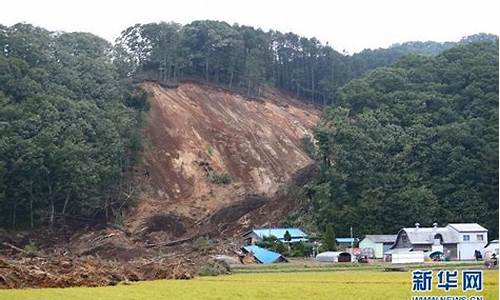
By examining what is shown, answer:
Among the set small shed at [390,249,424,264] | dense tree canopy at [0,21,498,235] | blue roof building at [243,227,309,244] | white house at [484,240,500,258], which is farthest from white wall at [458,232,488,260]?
blue roof building at [243,227,309,244]

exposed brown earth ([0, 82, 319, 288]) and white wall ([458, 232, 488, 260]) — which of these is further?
exposed brown earth ([0, 82, 319, 288])

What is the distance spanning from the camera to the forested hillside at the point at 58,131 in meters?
58.7

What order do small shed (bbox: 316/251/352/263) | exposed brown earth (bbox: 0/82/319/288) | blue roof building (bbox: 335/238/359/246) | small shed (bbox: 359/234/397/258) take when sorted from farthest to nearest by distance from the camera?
exposed brown earth (bbox: 0/82/319/288) → blue roof building (bbox: 335/238/359/246) → small shed (bbox: 359/234/397/258) → small shed (bbox: 316/251/352/263)

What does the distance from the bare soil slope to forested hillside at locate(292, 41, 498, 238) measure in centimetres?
769

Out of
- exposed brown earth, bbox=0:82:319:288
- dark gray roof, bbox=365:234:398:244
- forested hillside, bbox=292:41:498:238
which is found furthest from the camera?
forested hillside, bbox=292:41:498:238

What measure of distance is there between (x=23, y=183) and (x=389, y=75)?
117 feet

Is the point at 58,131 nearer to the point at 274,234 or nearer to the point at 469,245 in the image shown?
the point at 274,234

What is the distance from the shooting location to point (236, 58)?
268ft

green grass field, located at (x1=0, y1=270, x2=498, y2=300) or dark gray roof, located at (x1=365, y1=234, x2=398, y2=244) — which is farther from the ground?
green grass field, located at (x1=0, y1=270, x2=498, y2=300)

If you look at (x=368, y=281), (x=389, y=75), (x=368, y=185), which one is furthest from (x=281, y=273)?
(x=389, y=75)

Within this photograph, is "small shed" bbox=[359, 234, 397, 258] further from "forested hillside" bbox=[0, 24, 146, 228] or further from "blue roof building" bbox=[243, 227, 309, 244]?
"forested hillside" bbox=[0, 24, 146, 228]

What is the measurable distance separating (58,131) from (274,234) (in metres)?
19.5

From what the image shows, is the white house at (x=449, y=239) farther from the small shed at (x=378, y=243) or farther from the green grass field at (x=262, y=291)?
the green grass field at (x=262, y=291)

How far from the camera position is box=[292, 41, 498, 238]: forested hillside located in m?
59.3
